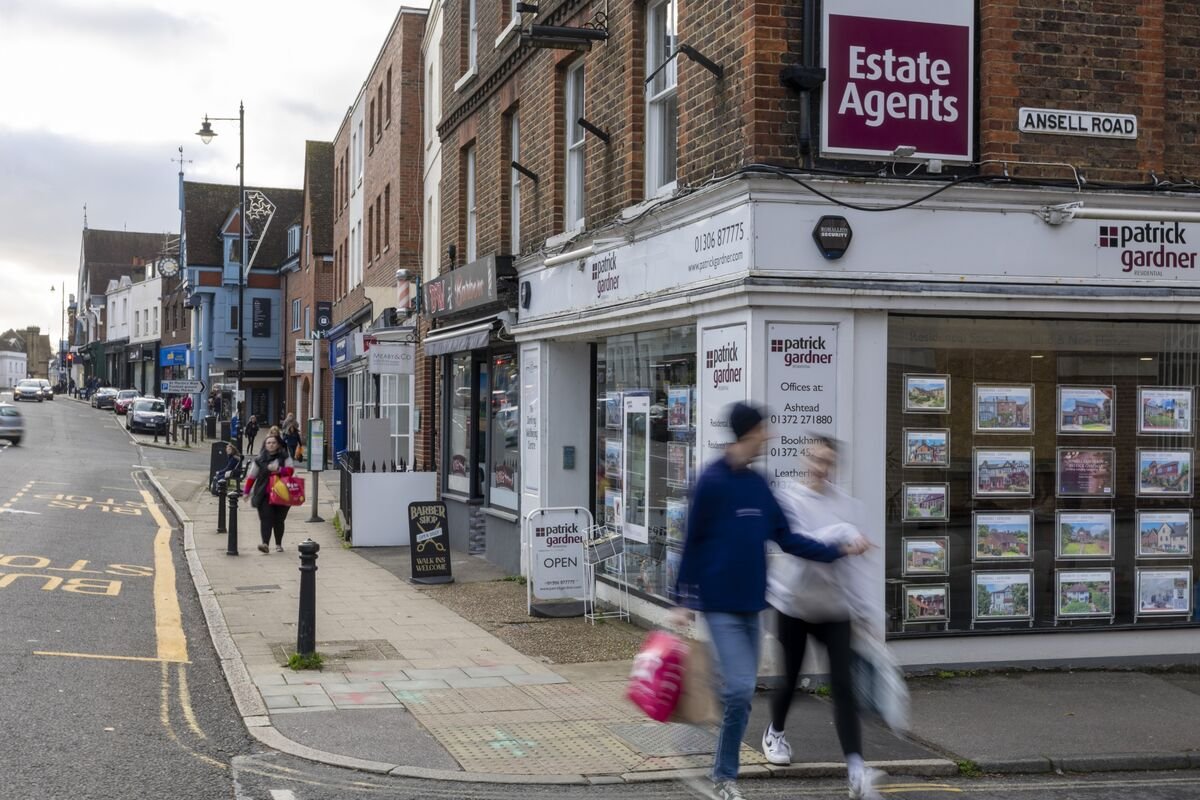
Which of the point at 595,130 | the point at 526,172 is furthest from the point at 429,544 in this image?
the point at 595,130

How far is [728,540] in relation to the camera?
611 cm

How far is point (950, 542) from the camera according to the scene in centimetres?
994

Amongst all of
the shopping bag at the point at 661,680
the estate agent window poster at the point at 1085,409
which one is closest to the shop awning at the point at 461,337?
the estate agent window poster at the point at 1085,409

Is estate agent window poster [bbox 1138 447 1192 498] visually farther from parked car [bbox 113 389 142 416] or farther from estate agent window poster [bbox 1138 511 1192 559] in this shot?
parked car [bbox 113 389 142 416]

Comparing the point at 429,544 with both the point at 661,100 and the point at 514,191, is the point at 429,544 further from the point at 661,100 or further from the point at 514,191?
the point at 661,100

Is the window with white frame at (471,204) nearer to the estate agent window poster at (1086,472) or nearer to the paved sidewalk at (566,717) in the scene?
the paved sidewalk at (566,717)

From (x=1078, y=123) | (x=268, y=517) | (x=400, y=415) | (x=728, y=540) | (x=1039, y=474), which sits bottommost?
(x=268, y=517)

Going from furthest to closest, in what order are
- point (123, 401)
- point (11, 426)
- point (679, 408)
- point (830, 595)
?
1. point (123, 401)
2. point (11, 426)
3. point (679, 408)
4. point (830, 595)

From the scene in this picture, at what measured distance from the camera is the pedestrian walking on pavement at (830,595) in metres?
6.38

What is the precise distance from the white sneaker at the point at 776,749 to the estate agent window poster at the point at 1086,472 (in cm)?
429

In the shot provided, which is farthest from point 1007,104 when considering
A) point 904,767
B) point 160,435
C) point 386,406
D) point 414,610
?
point 160,435

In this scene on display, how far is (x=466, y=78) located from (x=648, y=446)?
8.95 metres

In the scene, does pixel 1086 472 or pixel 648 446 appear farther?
pixel 648 446

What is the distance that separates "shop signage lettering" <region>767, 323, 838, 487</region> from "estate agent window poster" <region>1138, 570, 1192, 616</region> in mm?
3249
